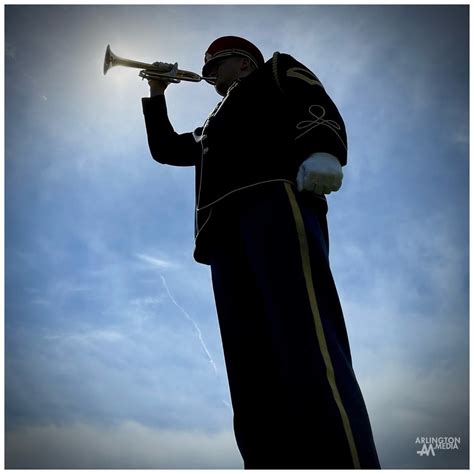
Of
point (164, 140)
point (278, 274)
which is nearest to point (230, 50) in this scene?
point (164, 140)

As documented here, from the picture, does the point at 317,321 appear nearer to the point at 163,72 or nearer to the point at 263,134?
the point at 263,134

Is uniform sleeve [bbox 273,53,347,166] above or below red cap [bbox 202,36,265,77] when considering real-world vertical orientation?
below

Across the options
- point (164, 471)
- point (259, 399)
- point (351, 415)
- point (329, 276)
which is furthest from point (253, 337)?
point (164, 471)

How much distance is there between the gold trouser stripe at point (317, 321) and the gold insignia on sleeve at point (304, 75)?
0.66 meters

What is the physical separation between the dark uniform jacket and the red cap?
1.05 ft

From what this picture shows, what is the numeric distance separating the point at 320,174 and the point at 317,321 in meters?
0.70

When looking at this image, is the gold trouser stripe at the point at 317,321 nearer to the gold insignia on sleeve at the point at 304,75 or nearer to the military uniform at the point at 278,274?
the military uniform at the point at 278,274

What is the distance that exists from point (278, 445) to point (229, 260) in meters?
0.99

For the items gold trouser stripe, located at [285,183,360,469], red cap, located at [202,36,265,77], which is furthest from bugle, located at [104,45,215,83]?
→ gold trouser stripe, located at [285,183,360,469]

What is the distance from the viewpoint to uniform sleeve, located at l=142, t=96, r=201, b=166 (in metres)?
4.08

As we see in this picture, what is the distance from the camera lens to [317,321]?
2.76 m

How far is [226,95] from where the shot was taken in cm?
374

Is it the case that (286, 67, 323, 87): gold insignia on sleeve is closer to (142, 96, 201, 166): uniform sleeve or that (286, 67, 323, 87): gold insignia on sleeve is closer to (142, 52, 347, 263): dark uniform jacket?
(142, 52, 347, 263): dark uniform jacket

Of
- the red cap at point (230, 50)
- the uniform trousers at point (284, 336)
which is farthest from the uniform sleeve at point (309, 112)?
the red cap at point (230, 50)
